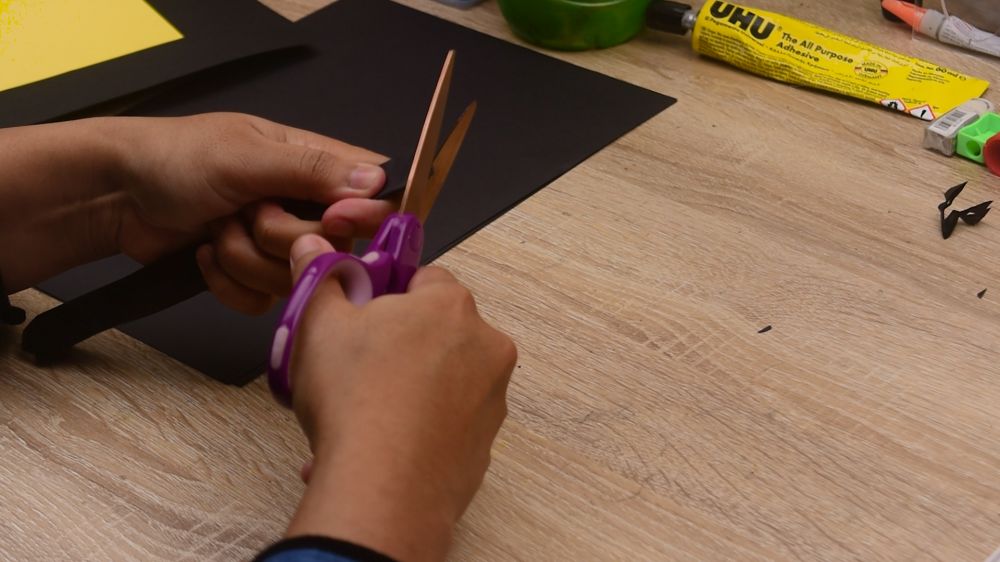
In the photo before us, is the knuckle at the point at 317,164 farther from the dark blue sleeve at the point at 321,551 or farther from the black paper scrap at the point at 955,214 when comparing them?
the black paper scrap at the point at 955,214

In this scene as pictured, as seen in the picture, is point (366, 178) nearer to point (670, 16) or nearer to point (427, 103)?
point (427, 103)

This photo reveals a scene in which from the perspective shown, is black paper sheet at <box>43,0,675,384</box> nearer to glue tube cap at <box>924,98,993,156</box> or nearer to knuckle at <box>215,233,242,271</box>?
knuckle at <box>215,233,242,271</box>

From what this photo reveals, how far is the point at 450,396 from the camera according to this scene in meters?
0.41

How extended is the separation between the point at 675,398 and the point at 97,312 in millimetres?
306

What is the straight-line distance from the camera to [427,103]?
0.78m

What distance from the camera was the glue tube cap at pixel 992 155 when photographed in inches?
27.8

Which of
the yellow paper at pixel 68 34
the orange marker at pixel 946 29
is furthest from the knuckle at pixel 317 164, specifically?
the orange marker at pixel 946 29

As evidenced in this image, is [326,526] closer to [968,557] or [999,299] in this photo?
[968,557]

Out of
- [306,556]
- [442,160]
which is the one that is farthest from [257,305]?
[306,556]

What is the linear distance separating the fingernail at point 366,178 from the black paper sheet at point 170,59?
0.30 m

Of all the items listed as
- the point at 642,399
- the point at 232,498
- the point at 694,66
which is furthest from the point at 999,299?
the point at 232,498

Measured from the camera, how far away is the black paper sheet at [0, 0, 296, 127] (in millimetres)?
722

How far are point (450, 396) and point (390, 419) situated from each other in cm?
3

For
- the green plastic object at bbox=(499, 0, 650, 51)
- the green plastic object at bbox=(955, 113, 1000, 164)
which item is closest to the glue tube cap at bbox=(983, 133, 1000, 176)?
the green plastic object at bbox=(955, 113, 1000, 164)
